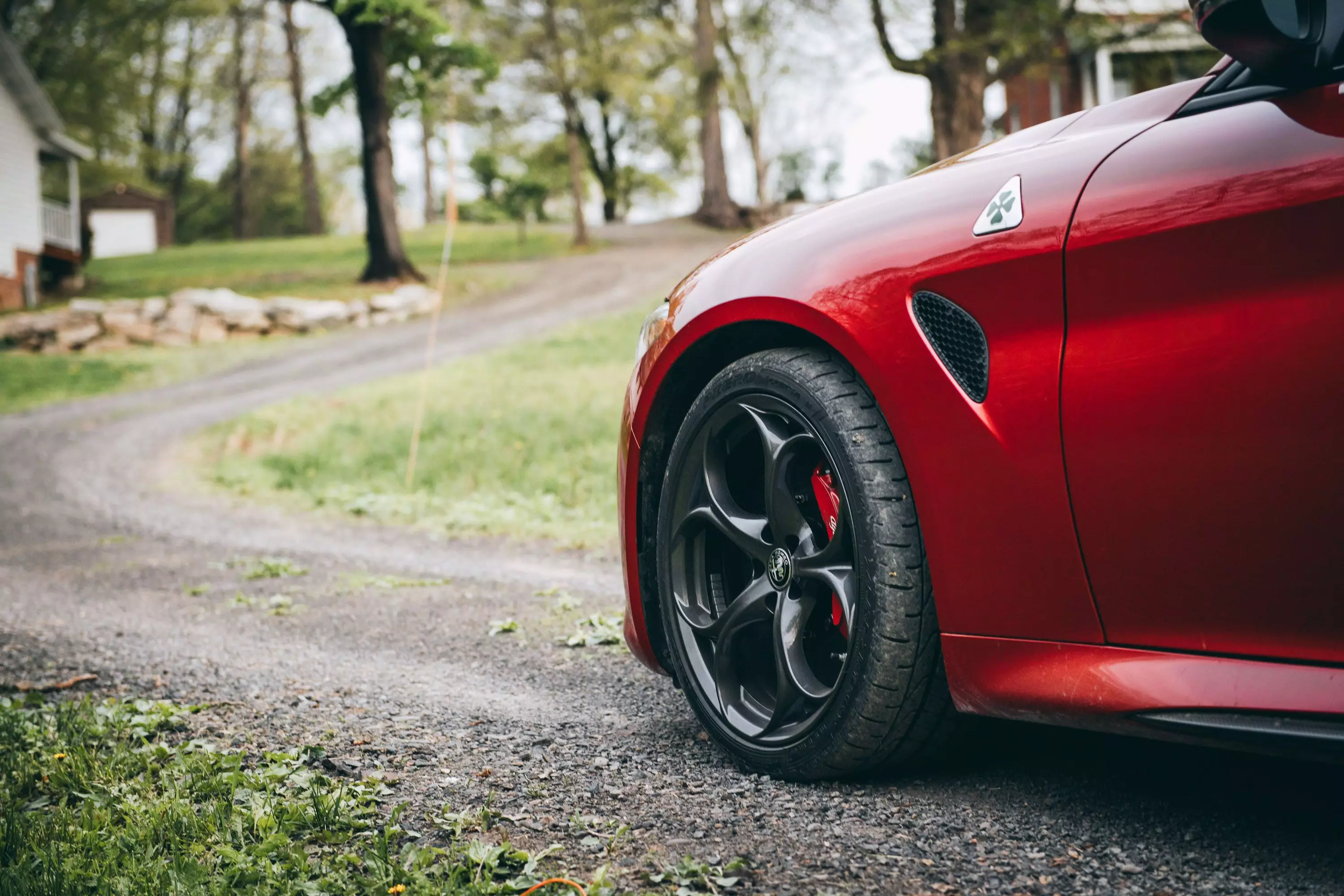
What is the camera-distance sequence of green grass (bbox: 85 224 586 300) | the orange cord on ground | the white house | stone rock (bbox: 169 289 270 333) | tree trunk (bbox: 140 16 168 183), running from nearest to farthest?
the orange cord on ground → stone rock (bbox: 169 289 270 333) → green grass (bbox: 85 224 586 300) → the white house → tree trunk (bbox: 140 16 168 183)

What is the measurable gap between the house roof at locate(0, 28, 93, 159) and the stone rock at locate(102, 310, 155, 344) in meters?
13.2

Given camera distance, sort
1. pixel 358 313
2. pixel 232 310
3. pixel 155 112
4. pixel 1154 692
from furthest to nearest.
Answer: pixel 155 112 → pixel 358 313 → pixel 232 310 → pixel 1154 692

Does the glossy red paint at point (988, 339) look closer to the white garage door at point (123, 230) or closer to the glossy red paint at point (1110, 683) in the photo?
the glossy red paint at point (1110, 683)

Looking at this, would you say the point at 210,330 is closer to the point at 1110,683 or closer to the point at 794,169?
the point at 1110,683

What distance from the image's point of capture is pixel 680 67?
34.8 metres

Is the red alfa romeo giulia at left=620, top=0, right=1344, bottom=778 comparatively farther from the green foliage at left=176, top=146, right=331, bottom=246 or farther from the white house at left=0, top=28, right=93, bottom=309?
the green foliage at left=176, top=146, right=331, bottom=246

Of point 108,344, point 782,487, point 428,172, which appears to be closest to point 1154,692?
point 782,487

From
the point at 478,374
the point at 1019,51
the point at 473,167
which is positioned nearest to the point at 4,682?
the point at 478,374

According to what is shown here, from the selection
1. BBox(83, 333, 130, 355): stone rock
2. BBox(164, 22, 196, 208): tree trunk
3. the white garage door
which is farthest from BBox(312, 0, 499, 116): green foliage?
the white garage door

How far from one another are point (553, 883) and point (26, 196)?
31.5 metres

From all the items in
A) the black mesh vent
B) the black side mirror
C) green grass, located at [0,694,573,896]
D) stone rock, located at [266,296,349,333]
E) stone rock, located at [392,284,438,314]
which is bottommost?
green grass, located at [0,694,573,896]

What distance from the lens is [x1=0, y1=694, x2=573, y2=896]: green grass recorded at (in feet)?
6.51

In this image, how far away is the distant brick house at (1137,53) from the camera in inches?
535

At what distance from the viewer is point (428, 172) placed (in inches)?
2089
